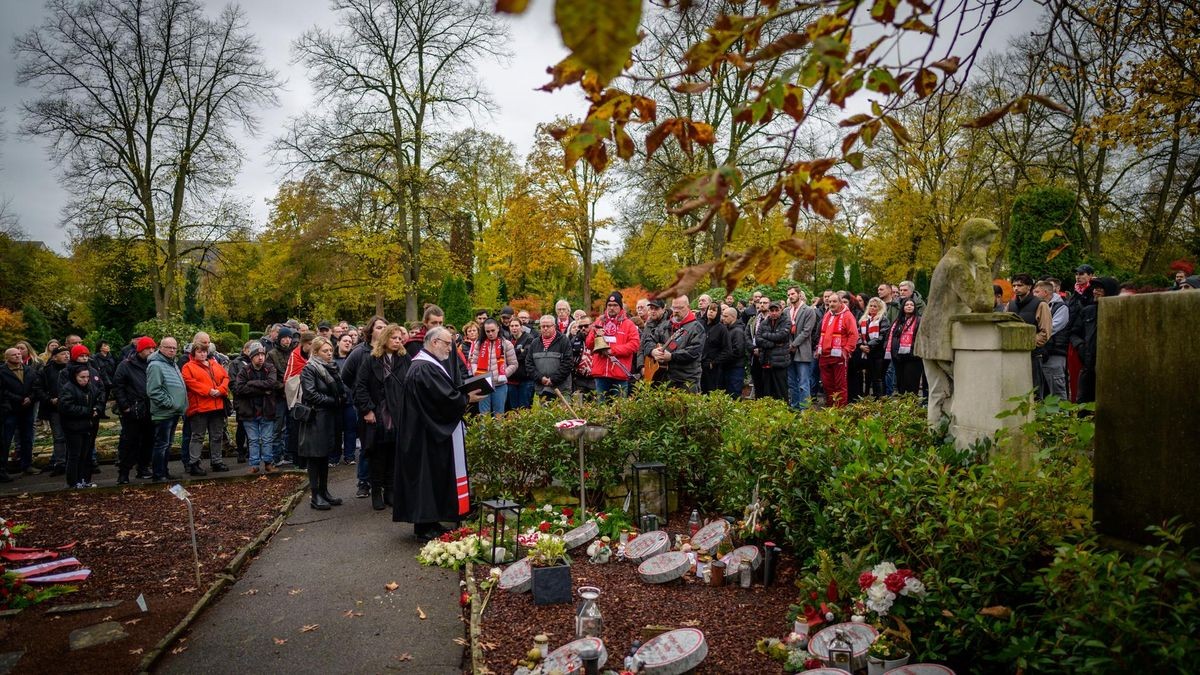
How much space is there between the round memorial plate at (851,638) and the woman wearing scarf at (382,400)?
16.9 ft

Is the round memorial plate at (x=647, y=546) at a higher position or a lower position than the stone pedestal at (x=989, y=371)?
lower

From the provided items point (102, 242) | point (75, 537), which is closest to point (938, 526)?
point (75, 537)

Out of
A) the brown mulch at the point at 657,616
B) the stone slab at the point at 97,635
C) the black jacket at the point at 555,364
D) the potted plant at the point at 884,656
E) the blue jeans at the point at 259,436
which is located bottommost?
the stone slab at the point at 97,635

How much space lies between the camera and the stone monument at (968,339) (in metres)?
4.98

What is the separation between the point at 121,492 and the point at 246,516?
265cm

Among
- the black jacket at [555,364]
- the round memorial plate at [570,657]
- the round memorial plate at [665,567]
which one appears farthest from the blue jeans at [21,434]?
the round memorial plate at [570,657]

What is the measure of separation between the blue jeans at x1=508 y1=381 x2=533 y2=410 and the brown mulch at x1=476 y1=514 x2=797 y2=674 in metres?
5.94

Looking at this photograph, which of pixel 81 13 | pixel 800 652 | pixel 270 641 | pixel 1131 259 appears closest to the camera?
pixel 800 652

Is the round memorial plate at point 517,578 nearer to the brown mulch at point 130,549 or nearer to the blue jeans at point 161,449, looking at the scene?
the brown mulch at point 130,549

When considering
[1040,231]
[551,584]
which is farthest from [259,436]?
[1040,231]

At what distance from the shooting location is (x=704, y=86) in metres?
2.28

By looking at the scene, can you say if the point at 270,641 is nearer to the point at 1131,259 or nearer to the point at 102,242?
the point at 102,242

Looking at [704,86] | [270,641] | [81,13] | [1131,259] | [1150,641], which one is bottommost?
[270,641]

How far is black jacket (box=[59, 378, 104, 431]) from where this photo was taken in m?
9.19
